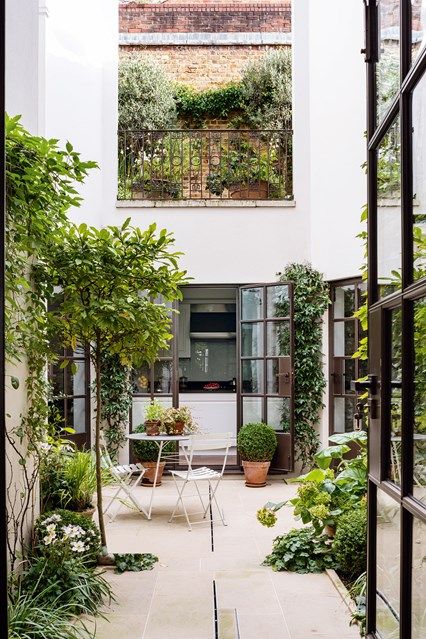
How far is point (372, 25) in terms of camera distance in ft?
7.96

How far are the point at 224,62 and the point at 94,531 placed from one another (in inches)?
368

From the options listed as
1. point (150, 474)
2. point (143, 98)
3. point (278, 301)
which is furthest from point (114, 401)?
point (143, 98)

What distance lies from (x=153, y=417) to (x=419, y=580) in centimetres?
634

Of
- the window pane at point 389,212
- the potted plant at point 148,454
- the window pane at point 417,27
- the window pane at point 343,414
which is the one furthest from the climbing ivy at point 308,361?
the window pane at point 417,27

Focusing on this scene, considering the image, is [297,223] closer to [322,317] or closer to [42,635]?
[322,317]

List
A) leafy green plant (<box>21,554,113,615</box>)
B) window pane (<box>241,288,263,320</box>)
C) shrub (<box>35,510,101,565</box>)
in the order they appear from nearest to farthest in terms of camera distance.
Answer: leafy green plant (<box>21,554,113,615</box>) < shrub (<box>35,510,101,565</box>) < window pane (<box>241,288,263,320</box>)

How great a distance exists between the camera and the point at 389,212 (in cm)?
217

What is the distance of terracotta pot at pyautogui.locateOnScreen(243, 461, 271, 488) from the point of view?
8109 mm

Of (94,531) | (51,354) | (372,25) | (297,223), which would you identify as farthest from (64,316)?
(297,223)

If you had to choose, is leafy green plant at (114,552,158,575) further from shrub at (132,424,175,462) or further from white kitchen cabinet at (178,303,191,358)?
white kitchen cabinet at (178,303,191,358)

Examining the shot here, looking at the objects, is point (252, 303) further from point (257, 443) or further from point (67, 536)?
point (67, 536)

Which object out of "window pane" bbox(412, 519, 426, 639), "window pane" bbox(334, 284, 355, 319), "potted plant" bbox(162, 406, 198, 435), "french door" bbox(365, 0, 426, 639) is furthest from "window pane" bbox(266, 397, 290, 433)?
"window pane" bbox(412, 519, 426, 639)

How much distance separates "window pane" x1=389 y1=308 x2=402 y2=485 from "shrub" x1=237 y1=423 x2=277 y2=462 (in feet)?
19.9

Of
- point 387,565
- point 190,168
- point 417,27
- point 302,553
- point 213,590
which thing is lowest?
point 213,590
